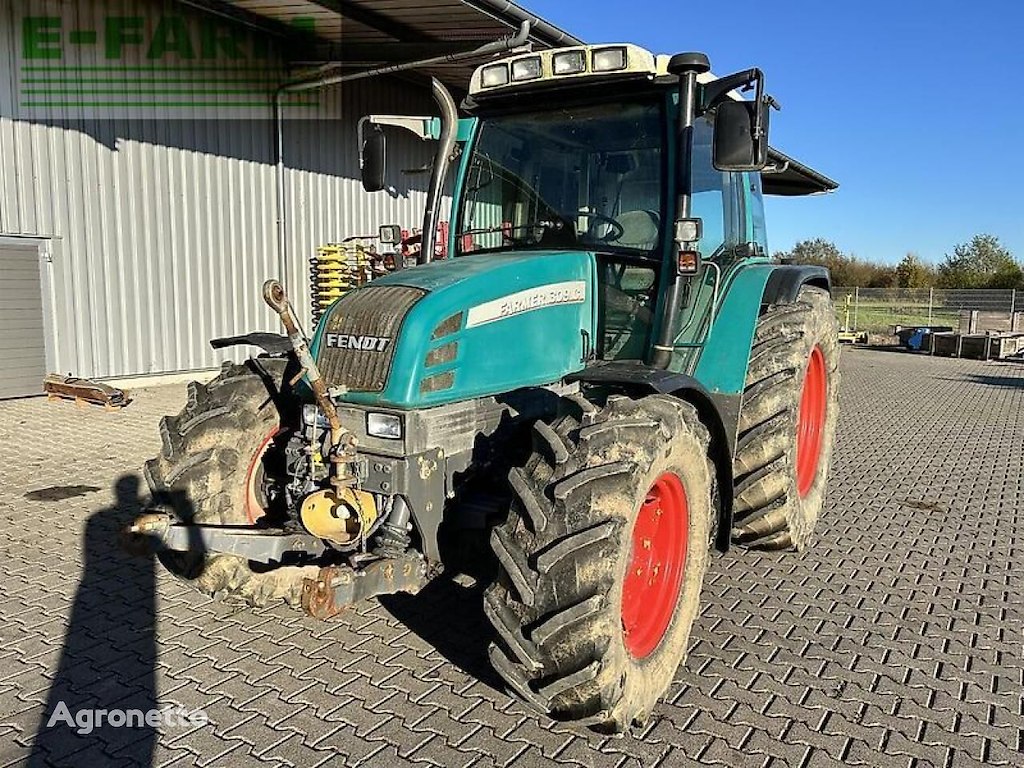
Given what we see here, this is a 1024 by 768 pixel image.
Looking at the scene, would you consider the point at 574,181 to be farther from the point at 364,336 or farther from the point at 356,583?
the point at 356,583

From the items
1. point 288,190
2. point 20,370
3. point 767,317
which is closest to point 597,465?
point 767,317

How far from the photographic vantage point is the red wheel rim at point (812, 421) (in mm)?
5094

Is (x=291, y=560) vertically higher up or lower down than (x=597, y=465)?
lower down

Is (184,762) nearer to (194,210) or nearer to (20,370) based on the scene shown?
(20,370)

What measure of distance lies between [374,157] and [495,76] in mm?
824

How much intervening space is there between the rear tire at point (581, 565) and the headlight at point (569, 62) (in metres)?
1.56

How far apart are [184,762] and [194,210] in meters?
9.40

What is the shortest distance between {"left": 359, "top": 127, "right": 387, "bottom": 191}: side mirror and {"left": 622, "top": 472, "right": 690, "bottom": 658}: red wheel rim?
2290 millimetres

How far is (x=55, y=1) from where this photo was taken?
30.0 ft

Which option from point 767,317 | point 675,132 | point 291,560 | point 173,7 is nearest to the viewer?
point 291,560

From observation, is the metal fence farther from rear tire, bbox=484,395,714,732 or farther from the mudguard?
rear tire, bbox=484,395,714,732

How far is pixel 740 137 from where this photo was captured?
10.4 feet

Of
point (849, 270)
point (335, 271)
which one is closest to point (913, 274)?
point (849, 270)
